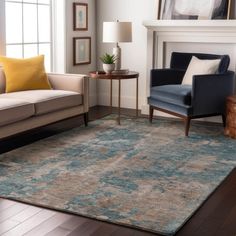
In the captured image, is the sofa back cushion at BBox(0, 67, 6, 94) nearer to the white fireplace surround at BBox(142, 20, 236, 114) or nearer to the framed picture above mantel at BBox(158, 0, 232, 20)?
the white fireplace surround at BBox(142, 20, 236, 114)

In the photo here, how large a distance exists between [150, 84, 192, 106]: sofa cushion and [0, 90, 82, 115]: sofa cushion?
900 mm

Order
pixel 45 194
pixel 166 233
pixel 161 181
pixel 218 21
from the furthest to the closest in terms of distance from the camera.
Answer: pixel 218 21
pixel 161 181
pixel 45 194
pixel 166 233

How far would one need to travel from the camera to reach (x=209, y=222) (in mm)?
2814

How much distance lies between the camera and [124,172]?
370 centimetres

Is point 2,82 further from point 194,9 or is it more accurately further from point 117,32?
point 194,9

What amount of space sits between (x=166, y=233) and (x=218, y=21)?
3.39 metres

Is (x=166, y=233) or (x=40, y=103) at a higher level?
(x=40, y=103)

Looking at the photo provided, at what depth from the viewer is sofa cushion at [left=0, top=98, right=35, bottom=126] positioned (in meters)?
4.08

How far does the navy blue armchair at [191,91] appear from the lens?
4.87 metres

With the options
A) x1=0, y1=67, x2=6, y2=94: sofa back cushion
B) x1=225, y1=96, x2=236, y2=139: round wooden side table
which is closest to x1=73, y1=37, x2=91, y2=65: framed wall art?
x1=0, y1=67, x2=6, y2=94: sofa back cushion

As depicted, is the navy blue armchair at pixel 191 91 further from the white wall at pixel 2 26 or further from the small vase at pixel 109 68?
the white wall at pixel 2 26

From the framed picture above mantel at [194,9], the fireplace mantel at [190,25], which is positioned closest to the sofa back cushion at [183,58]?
the fireplace mantel at [190,25]

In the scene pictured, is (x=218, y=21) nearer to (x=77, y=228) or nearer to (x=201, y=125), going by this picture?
(x=201, y=125)

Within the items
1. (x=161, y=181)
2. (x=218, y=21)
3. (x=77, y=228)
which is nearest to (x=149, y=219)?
(x=77, y=228)
